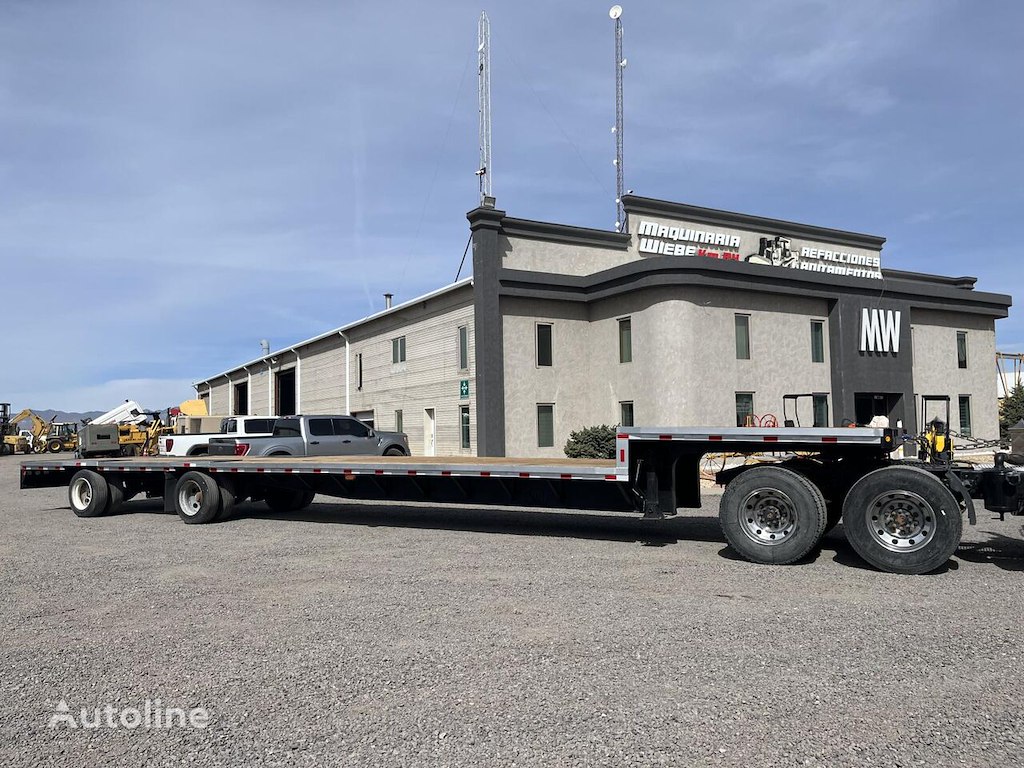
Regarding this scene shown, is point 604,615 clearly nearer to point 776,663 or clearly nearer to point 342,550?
point 776,663

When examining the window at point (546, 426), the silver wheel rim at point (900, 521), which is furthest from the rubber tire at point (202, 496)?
the window at point (546, 426)

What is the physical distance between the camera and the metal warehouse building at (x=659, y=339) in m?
25.3

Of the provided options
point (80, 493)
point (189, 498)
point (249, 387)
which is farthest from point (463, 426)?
point (249, 387)

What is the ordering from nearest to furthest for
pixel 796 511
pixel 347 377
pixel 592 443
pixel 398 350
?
pixel 796 511
pixel 592 443
pixel 398 350
pixel 347 377

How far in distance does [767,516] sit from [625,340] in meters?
18.1

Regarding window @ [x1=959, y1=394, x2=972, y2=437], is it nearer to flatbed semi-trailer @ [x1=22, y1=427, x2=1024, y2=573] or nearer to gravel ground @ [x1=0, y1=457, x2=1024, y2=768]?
gravel ground @ [x1=0, y1=457, x2=1024, y2=768]

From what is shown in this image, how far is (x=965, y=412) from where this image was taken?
31844 mm

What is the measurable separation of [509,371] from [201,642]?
2018 centimetres

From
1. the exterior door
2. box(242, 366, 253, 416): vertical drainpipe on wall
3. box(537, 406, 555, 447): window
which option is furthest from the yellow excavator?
box(537, 406, 555, 447): window

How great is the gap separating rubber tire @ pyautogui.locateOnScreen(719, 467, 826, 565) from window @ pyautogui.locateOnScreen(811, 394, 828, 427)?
21.0 m

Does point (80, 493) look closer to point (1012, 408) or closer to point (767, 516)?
point (767, 516)

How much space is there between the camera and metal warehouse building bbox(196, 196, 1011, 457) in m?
25.3

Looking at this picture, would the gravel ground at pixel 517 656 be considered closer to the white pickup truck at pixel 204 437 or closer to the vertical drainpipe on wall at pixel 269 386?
the white pickup truck at pixel 204 437

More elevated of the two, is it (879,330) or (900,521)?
(879,330)
